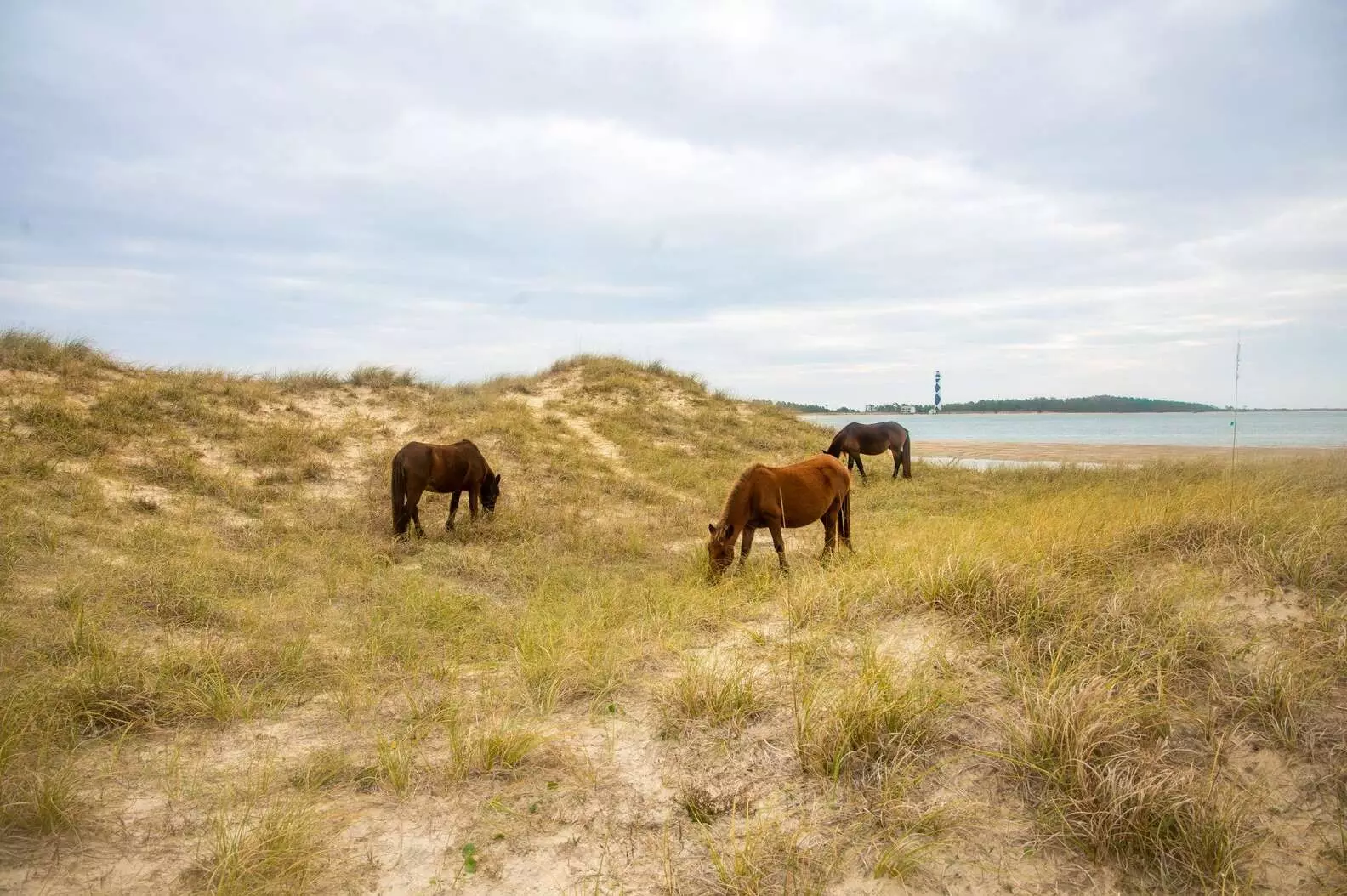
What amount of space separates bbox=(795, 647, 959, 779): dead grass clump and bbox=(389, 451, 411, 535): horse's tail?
893 cm

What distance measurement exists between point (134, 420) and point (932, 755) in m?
17.2

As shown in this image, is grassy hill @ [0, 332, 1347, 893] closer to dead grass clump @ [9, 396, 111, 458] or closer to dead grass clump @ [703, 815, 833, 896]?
dead grass clump @ [703, 815, 833, 896]

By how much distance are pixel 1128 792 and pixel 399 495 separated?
423 inches

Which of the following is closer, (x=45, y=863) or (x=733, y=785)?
(x=45, y=863)

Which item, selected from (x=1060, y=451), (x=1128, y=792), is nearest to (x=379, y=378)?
(x=1128, y=792)

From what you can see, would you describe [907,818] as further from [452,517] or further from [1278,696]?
[452,517]

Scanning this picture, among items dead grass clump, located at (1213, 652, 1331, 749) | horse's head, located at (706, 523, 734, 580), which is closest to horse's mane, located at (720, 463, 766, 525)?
horse's head, located at (706, 523, 734, 580)

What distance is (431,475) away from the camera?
38.8ft

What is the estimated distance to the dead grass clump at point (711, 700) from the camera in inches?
178

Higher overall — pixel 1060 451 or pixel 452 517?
pixel 1060 451

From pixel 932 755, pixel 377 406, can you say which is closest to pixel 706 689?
pixel 932 755

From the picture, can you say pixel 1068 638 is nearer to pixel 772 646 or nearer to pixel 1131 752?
pixel 1131 752

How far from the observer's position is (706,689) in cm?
469

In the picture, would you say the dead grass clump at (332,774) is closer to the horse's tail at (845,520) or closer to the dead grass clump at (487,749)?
the dead grass clump at (487,749)
